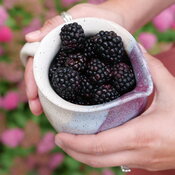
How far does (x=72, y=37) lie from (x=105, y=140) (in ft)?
0.55

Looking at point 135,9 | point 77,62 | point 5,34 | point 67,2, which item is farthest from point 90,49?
point 67,2

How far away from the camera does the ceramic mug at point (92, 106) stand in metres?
0.62

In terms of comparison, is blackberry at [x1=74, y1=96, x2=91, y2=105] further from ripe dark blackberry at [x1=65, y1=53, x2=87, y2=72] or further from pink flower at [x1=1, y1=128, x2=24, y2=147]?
pink flower at [x1=1, y1=128, x2=24, y2=147]

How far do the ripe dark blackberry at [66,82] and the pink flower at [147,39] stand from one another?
2.21 feet

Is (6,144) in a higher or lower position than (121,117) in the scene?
lower

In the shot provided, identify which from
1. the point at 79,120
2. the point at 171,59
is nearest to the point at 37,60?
the point at 79,120

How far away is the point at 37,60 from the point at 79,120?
0.12 m

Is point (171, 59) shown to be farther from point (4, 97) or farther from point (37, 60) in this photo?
point (4, 97)

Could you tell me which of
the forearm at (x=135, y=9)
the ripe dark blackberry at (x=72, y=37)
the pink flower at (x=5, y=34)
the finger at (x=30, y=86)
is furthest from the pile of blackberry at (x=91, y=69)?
the pink flower at (x=5, y=34)

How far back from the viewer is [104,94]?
2.04 feet

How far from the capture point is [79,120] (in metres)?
0.65

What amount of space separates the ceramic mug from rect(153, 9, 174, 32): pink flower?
24.7 inches

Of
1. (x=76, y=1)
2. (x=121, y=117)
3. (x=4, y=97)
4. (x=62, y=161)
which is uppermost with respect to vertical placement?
(x=121, y=117)

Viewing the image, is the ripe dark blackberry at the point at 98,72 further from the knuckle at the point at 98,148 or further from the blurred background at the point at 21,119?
the blurred background at the point at 21,119
